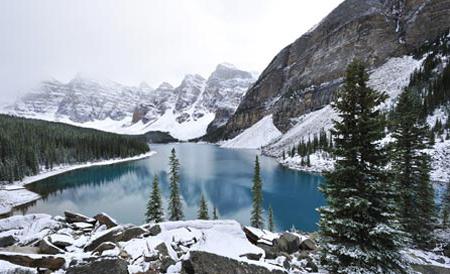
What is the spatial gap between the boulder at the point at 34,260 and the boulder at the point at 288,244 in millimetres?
8066

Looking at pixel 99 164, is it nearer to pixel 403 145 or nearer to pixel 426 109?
pixel 403 145

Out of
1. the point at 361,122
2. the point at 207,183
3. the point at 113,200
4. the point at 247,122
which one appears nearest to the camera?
the point at 361,122

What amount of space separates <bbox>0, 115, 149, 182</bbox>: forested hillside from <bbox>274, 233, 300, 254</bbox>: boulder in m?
65.0

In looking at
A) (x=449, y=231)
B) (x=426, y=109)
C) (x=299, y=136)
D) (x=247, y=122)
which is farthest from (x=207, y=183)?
(x=247, y=122)

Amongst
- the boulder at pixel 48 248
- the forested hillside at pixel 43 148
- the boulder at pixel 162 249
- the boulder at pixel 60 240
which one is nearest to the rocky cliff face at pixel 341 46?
the forested hillside at pixel 43 148

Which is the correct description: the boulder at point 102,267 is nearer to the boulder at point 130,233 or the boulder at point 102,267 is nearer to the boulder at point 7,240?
the boulder at point 130,233

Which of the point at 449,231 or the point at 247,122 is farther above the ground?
the point at 247,122

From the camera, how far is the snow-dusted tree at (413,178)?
15.5m

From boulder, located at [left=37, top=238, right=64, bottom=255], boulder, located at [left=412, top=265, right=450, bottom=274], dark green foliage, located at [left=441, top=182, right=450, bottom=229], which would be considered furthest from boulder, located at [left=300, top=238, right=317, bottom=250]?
dark green foliage, located at [left=441, top=182, right=450, bottom=229]

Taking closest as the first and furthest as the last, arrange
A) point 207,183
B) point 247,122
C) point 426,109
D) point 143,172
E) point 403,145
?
point 403,145 < point 207,183 < point 426,109 < point 143,172 < point 247,122

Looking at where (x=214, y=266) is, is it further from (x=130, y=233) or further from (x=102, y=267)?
(x=130, y=233)

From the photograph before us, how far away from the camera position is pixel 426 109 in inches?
2250

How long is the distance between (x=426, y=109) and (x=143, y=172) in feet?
246

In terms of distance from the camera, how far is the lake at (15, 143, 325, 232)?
3412cm
